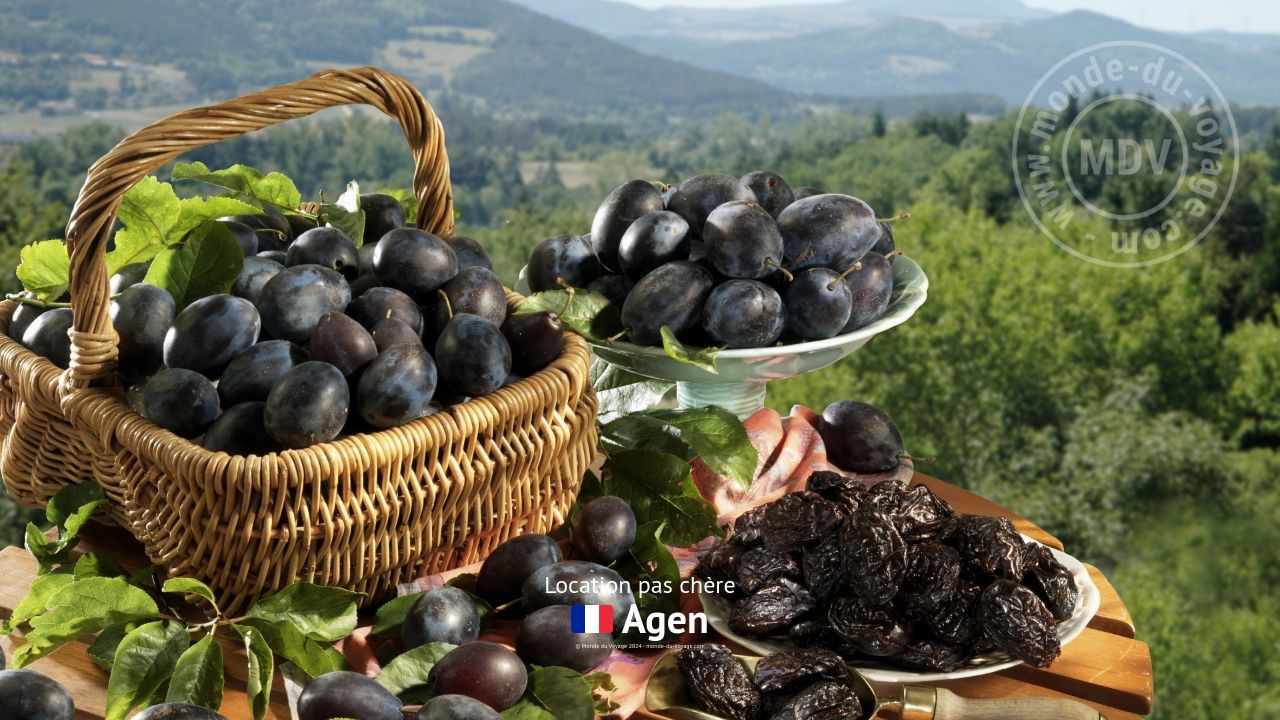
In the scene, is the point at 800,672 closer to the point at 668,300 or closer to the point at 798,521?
the point at 798,521

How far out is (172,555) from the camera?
1409 mm

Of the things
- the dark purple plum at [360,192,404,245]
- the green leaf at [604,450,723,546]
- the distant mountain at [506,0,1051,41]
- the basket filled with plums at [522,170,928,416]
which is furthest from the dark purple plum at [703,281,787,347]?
the distant mountain at [506,0,1051,41]

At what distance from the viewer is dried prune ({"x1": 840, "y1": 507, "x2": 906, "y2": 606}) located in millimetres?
1378

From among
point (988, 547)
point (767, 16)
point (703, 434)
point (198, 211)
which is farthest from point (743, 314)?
point (767, 16)

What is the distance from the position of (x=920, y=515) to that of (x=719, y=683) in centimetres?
38

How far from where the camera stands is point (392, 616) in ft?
4.66

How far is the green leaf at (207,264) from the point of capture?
159cm

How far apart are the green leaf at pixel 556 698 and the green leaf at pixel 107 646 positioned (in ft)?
1.66

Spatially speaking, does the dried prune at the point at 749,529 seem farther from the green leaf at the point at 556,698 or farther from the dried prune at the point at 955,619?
the green leaf at the point at 556,698

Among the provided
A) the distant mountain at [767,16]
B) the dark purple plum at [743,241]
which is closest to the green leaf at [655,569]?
the dark purple plum at [743,241]

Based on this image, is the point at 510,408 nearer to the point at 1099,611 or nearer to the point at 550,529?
the point at 550,529

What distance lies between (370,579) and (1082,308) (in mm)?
20384

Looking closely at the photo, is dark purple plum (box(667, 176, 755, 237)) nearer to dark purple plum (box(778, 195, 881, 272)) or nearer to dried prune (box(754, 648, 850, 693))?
dark purple plum (box(778, 195, 881, 272))

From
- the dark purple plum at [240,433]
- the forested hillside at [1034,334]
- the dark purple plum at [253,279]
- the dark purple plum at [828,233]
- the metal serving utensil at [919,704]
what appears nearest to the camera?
the metal serving utensil at [919,704]
